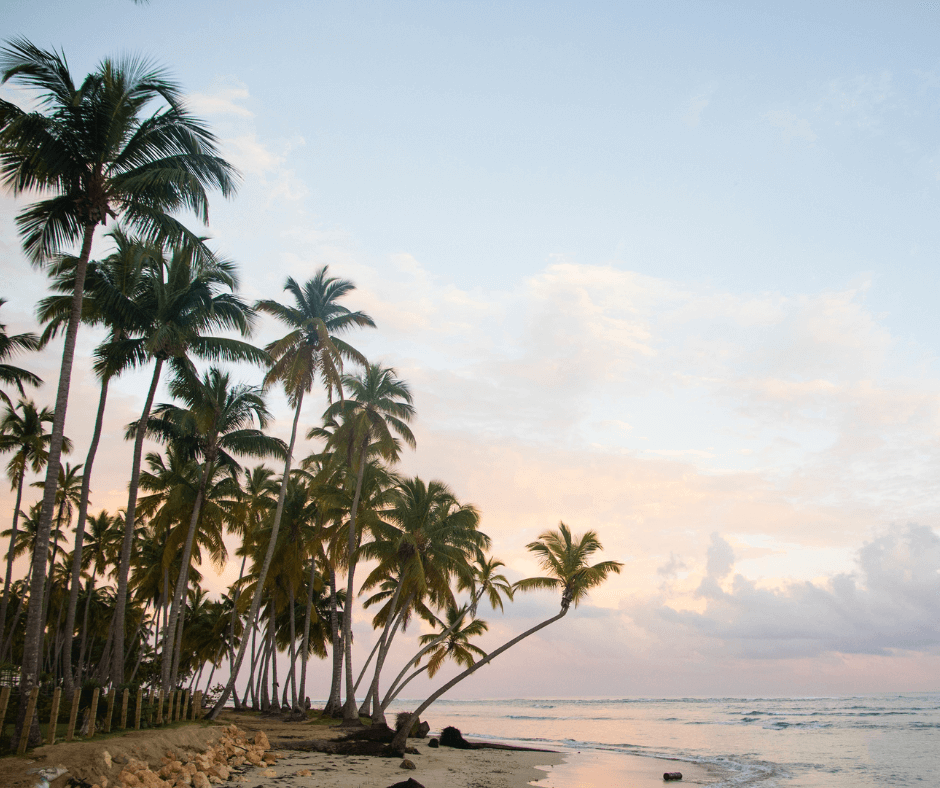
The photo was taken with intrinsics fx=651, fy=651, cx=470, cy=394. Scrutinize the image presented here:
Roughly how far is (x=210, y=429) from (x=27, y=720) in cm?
1318

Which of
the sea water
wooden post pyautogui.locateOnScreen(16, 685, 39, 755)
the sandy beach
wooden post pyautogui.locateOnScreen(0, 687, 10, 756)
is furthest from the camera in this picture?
the sea water

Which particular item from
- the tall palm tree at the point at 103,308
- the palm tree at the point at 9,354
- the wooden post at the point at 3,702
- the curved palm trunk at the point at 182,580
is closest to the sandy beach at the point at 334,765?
the wooden post at the point at 3,702

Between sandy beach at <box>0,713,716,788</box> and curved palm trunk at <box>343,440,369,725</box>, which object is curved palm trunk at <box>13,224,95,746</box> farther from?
curved palm trunk at <box>343,440,369,725</box>

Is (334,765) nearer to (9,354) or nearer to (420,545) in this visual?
(420,545)

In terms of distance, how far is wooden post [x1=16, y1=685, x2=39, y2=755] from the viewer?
10.4 m

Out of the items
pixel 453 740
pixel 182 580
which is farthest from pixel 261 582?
pixel 453 740

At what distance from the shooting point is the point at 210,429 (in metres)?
22.9

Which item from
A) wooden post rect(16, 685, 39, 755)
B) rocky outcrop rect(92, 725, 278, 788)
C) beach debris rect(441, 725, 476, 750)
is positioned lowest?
beach debris rect(441, 725, 476, 750)

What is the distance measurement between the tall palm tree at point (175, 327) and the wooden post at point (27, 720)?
22.0 feet

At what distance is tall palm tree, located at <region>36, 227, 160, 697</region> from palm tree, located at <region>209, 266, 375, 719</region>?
19.4 feet

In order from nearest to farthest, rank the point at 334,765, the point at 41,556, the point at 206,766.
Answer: the point at 41,556, the point at 206,766, the point at 334,765

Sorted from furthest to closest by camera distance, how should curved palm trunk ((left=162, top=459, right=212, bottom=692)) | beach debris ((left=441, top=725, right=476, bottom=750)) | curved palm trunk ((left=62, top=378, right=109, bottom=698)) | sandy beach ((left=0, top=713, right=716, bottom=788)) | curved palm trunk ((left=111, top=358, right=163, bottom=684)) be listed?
1. beach debris ((left=441, top=725, right=476, bottom=750))
2. curved palm trunk ((left=162, top=459, right=212, bottom=692))
3. curved palm trunk ((left=111, top=358, right=163, bottom=684))
4. curved palm trunk ((left=62, top=378, right=109, bottom=698))
5. sandy beach ((left=0, top=713, right=716, bottom=788))

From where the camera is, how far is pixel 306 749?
Answer: 1870cm

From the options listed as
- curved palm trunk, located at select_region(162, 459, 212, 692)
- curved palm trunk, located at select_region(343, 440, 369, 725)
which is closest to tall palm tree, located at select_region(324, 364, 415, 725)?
curved palm trunk, located at select_region(343, 440, 369, 725)
